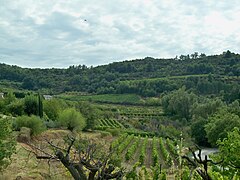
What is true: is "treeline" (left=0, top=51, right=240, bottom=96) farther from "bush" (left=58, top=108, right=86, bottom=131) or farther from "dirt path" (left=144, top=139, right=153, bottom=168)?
"bush" (left=58, top=108, right=86, bottom=131)

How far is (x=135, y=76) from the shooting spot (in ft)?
420

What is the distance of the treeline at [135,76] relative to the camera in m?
101

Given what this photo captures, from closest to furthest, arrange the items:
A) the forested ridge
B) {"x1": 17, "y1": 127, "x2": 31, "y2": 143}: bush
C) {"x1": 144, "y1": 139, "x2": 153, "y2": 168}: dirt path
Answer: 1. the forested ridge
2. {"x1": 17, "y1": 127, "x2": 31, "y2": 143}: bush
3. {"x1": 144, "y1": 139, "x2": 153, "y2": 168}: dirt path

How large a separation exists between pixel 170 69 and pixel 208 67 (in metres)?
17.9

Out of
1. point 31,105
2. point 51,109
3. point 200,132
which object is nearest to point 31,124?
point 31,105

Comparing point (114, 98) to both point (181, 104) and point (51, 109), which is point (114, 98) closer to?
point (181, 104)

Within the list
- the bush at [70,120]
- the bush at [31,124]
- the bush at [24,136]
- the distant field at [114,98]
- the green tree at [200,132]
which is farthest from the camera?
the distant field at [114,98]

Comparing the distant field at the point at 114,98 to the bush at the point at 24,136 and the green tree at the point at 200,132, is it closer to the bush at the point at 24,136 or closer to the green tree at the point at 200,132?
the green tree at the point at 200,132

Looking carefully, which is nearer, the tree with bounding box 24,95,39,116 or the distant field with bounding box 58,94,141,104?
the tree with bounding box 24,95,39,116

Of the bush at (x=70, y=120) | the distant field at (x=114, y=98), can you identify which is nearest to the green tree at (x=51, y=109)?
the bush at (x=70, y=120)

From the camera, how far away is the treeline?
101319mm

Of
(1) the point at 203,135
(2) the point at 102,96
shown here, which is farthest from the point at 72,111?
(2) the point at 102,96

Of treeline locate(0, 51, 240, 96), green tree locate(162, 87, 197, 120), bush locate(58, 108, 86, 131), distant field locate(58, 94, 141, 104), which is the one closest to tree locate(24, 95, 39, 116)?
bush locate(58, 108, 86, 131)

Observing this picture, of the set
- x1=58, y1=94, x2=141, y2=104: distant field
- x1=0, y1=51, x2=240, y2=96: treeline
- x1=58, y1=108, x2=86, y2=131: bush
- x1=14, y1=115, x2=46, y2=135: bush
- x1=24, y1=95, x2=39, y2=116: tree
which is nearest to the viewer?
x1=14, y1=115, x2=46, y2=135: bush
